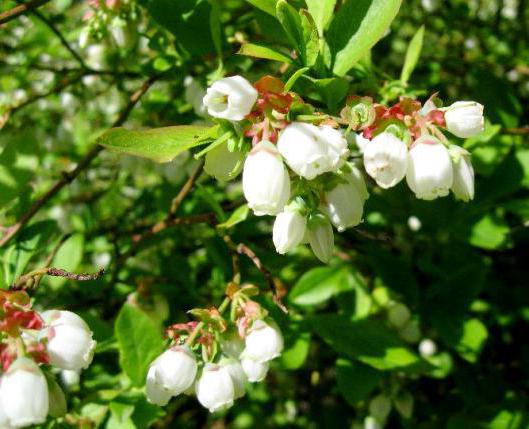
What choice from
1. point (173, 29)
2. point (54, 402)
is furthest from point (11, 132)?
point (54, 402)

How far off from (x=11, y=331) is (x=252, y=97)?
475mm

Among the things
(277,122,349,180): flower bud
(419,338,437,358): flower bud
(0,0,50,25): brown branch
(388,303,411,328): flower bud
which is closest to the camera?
(277,122,349,180): flower bud

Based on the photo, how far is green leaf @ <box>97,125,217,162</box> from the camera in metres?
0.87

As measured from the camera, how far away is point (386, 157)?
0.84m

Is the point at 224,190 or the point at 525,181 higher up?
the point at 525,181

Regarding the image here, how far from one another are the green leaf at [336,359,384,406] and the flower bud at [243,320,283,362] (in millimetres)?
436

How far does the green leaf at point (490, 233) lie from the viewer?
1697 mm

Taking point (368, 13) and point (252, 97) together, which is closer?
point (252, 97)

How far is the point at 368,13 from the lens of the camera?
0.99 metres

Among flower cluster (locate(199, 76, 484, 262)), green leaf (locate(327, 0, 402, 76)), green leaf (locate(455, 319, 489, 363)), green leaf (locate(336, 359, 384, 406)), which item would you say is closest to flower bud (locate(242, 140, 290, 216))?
flower cluster (locate(199, 76, 484, 262))

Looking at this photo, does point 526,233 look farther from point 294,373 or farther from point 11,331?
point 11,331

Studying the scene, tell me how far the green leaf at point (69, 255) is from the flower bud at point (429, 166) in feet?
3.20

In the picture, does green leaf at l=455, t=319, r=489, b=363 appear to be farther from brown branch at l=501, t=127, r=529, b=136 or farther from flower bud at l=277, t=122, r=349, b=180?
flower bud at l=277, t=122, r=349, b=180

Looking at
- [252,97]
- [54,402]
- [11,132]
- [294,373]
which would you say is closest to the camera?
[252,97]
